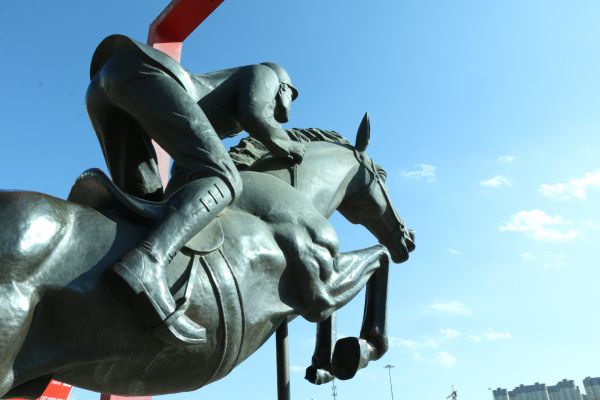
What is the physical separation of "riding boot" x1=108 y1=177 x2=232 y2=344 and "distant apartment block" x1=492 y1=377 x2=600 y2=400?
69.0m

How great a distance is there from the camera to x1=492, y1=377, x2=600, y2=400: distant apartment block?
61.0 metres

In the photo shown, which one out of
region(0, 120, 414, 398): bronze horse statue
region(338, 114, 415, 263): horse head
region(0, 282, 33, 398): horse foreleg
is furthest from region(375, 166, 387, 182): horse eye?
region(0, 282, 33, 398): horse foreleg

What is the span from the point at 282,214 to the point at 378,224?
3.84 ft

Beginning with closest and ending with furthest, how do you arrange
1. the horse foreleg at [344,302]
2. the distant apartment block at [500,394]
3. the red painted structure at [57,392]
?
the horse foreleg at [344,302]
the red painted structure at [57,392]
the distant apartment block at [500,394]

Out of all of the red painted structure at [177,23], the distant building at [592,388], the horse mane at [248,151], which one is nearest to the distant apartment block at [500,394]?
the distant building at [592,388]

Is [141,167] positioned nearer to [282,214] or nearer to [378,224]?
[282,214]

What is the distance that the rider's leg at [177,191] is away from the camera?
1855 mm

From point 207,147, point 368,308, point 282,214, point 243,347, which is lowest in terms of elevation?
point 243,347

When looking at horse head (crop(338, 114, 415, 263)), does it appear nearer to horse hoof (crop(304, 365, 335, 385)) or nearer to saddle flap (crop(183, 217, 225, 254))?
horse hoof (crop(304, 365, 335, 385))

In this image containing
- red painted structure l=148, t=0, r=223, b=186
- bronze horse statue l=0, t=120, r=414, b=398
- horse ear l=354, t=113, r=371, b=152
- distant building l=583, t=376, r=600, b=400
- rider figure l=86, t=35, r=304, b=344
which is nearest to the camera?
bronze horse statue l=0, t=120, r=414, b=398

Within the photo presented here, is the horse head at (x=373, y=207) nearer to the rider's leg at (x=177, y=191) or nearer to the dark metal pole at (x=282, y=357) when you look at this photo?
the dark metal pole at (x=282, y=357)

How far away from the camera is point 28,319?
68.4 inches

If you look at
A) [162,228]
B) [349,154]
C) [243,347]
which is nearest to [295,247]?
[243,347]

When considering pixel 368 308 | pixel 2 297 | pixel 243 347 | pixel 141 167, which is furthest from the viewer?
pixel 368 308
